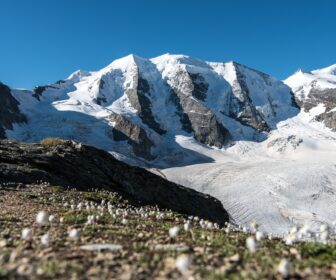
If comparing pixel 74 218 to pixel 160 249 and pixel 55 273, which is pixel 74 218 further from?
pixel 55 273

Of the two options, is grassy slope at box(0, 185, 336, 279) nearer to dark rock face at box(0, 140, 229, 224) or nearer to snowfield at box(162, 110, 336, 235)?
dark rock face at box(0, 140, 229, 224)

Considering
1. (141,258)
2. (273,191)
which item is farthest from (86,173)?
(273,191)

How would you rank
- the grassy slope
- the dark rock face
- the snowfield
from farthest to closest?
the snowfield → the dark rock face → the grassy slope

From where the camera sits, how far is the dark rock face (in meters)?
37.3

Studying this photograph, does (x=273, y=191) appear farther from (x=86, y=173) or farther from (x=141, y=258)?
(x=141, y=258)

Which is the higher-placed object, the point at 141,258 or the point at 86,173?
the point at 141,258

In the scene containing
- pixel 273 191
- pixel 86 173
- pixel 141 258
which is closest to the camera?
pixel 141 258

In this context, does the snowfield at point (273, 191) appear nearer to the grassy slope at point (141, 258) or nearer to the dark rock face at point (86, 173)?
the dark rock face at point (86, 173)

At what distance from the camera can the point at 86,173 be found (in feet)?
140

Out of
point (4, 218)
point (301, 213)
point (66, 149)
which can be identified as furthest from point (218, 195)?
point (4, 218)

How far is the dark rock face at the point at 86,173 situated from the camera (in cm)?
3731

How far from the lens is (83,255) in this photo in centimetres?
956

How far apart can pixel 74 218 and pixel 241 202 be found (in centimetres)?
12584

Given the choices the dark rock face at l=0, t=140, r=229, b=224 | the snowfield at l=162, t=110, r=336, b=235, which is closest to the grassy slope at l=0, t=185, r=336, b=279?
the dark rock face at l=0, t=140, r=229, b=224
